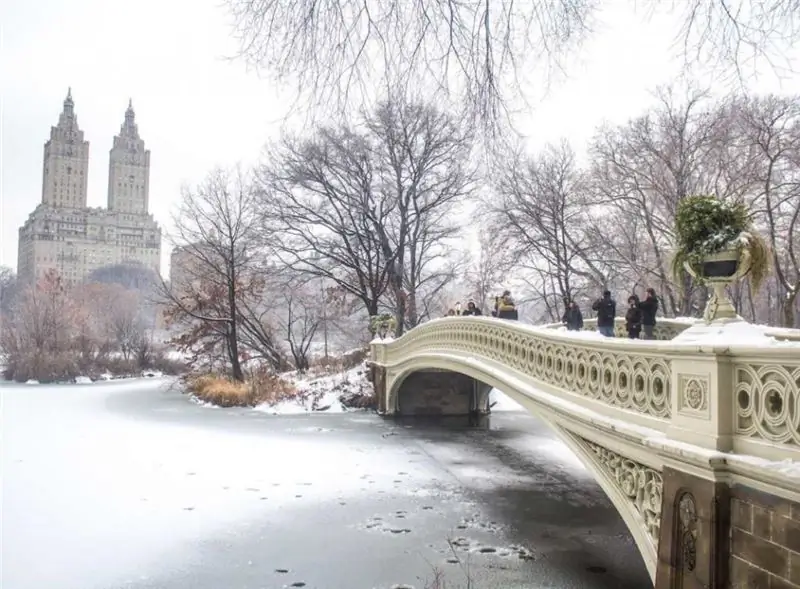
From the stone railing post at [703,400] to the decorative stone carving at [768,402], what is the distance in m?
0.06

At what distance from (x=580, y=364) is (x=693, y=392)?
108 inches

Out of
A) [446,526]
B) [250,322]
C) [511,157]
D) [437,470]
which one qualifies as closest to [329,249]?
[250,322]

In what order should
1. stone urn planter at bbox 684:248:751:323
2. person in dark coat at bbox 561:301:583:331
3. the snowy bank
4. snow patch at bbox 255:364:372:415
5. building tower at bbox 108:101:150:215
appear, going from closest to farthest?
stone urn planter at bbox 684:248:751:323, person in dark coat at bbox 561:301:583:331, snow patch at bbox 255:364:372:415, the snowy bank, building tower at bbox 108:101:150:215

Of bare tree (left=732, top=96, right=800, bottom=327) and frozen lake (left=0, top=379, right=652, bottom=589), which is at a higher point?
bare tree (left=732, top=96, right=800, bottom=327)

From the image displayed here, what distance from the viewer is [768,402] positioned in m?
3.63

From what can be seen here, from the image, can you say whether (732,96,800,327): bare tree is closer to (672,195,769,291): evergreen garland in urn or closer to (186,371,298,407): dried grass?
(672,195,769,291): evergreen garland in urn

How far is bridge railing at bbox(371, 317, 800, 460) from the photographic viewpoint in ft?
11.6

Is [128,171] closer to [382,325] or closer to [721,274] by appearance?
[382,325]

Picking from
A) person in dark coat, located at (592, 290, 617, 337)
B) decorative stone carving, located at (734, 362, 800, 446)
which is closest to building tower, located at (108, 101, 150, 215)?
person in dark coat, located at (592, 290, 617, 337)

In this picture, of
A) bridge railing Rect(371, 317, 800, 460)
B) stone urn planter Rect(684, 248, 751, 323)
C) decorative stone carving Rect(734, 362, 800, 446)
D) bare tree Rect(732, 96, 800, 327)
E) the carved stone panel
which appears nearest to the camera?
decorative stone carving Rect(734, 362, 800, 446)

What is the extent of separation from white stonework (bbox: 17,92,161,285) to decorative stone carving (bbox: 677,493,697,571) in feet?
149

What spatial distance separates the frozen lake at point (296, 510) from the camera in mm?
7820

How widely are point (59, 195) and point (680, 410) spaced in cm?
5867

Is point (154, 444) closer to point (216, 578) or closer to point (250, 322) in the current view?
point (216, 578)
